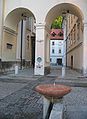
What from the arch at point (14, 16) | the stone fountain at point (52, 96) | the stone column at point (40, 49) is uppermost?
the arch at point (14, 16)

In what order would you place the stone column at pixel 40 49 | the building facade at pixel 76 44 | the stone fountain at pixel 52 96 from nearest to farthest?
1. the stone fountain at pixel 52 96
2. the stone column at pixel 40 49
3. the building facade at pixel 76 44

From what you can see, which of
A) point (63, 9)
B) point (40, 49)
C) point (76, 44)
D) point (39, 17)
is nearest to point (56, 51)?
point (76, 44)

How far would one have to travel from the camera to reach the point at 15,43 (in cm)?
2641

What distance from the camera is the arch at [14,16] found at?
23197mm

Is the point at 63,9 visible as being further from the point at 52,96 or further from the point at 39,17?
the point at 52,96

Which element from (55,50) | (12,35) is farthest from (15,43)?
(55,50)

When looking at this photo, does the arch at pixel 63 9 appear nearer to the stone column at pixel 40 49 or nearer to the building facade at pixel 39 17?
the building facade at pixel 39 17

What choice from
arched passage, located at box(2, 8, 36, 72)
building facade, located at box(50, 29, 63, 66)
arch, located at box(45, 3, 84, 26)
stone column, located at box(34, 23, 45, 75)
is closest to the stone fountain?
stone column, located at box(34, 23, 45, 75)

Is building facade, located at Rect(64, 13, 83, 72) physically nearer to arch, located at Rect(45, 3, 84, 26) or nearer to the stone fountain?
arch, located at Rect(45, 3, 84, 26)

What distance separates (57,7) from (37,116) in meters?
16.6

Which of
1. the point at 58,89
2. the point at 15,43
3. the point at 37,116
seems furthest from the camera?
the point at 15,43

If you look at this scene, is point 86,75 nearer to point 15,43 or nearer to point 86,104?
point 15,43

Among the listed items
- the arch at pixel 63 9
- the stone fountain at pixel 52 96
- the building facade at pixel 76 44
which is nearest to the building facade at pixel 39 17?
the arch at pixel 63 9

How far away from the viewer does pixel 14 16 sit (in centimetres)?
2441
